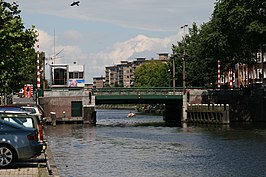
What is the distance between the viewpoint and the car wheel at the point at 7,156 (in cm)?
2375

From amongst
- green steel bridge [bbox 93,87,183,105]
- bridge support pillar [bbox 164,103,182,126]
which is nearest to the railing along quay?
green steel bridge [bbox 93,87,183,105]

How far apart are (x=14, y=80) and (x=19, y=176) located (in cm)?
3246

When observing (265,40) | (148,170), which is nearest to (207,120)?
(265,40)

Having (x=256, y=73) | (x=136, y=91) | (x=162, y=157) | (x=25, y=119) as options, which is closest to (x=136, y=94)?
(x=136, y=91)

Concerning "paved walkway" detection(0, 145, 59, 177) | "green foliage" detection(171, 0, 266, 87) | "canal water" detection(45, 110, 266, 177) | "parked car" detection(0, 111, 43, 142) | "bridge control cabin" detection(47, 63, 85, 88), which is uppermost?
"green foliage" detection(171, 0, 266, 87)

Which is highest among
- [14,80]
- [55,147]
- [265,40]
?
[265,40]

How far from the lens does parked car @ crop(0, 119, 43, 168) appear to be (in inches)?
928

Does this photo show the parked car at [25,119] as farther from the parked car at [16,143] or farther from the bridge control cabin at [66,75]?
the bridge control cabin at [66,75]

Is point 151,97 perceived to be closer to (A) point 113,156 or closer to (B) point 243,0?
(B) point 243,0

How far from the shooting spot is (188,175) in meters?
28.8

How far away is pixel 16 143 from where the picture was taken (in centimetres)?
2366

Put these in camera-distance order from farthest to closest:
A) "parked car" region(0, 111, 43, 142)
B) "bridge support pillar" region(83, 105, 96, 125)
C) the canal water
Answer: "bridge support pillar" region(83, 105, 96, 125) → the canal water → "parked car" region(0, 111, 43, 142)

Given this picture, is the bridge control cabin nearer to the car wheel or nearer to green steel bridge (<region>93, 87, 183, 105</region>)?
green steel bridge (<region>93, 87, 183, 105</region>)

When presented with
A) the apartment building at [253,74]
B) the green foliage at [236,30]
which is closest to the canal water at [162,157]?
the green foliage at [236,30]
